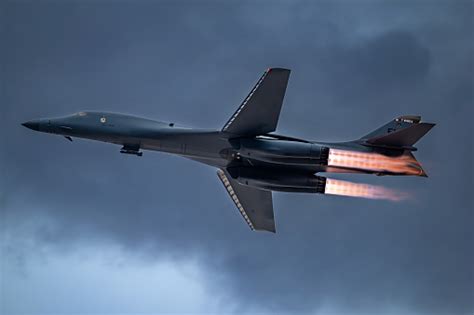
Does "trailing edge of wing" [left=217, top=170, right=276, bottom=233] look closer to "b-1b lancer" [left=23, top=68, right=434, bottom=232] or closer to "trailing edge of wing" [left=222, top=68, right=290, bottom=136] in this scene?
"b-1b lancer" [left=23, top=68, right=434, bottom=232]

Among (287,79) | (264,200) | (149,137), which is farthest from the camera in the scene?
(264,200)

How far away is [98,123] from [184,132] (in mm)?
5943

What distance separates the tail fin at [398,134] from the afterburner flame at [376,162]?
0.81 metres

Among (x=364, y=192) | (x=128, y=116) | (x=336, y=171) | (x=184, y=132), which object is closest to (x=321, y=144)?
(x=336, y=171)

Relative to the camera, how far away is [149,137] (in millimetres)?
41781

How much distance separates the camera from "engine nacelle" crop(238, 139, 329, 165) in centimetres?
3925

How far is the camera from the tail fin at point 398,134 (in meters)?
38.5

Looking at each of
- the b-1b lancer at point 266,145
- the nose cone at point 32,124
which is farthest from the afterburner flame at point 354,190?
the nose cone at point 32,124

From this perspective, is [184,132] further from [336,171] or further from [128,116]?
[336,171]

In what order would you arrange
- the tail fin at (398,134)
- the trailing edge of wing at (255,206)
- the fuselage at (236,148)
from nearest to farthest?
the tail fin at (398,134)
the fuselage at (236,148)
the trailing edge of wing at (255,206)

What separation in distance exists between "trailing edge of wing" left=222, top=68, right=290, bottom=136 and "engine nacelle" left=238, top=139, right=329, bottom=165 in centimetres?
126

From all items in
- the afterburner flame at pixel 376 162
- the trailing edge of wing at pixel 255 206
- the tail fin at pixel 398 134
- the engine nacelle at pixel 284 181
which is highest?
the tail fin at pixel 398 134

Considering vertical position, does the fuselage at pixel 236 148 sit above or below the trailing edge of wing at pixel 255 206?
above

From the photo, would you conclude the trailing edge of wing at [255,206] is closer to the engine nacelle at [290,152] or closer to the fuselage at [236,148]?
the fuselage at [236,148]
